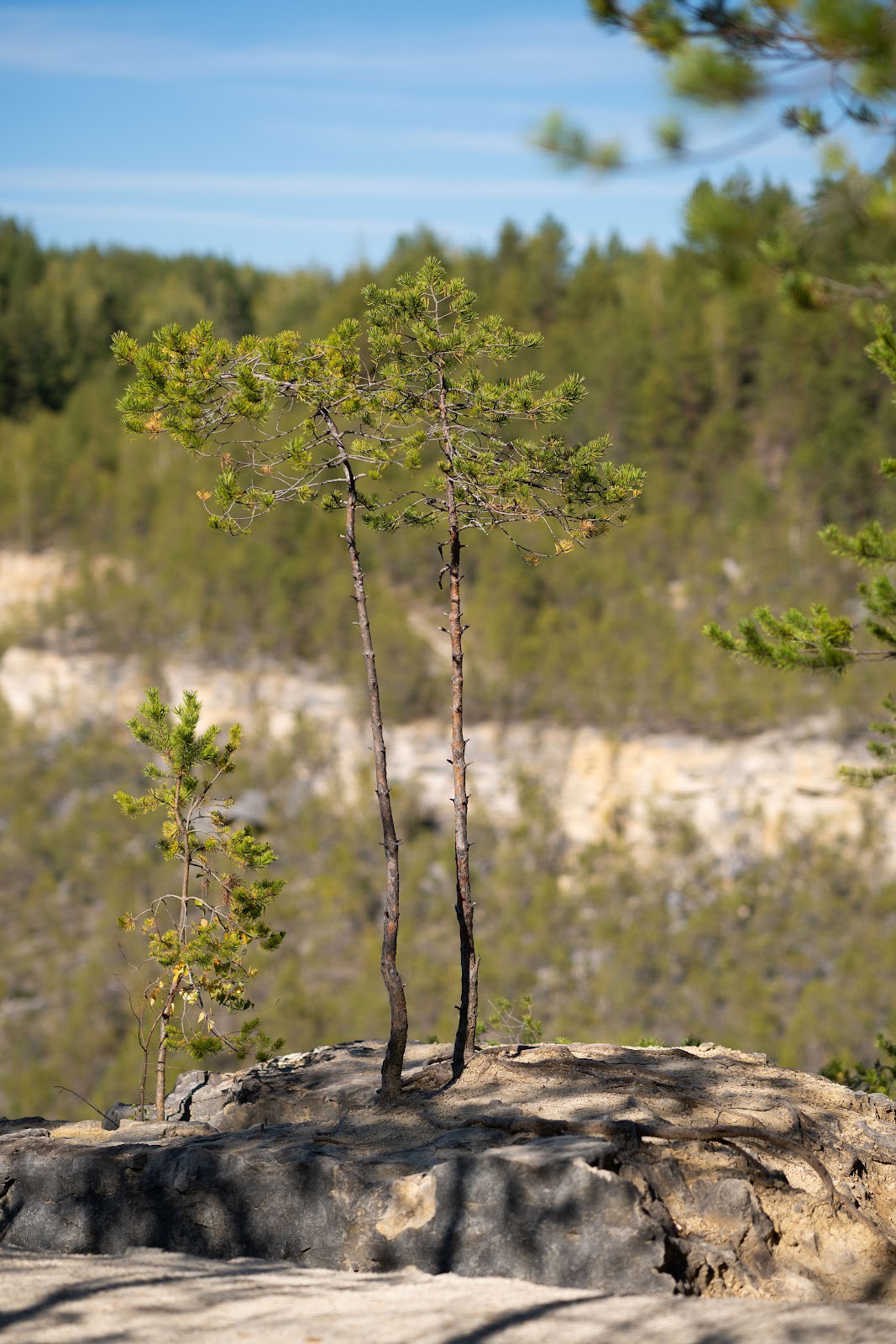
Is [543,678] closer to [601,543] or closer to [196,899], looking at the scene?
[601,543]

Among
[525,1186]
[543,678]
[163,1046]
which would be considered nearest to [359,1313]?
[525,1186]

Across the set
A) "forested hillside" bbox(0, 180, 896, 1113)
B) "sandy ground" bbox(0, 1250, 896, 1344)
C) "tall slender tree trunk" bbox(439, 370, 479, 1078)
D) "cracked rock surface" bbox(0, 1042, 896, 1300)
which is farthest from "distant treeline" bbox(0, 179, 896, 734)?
"sandy ground" bbox(0, 1250, 896, 1344)

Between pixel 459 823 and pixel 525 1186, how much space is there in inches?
116

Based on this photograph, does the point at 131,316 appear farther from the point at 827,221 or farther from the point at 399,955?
the point at 827,221

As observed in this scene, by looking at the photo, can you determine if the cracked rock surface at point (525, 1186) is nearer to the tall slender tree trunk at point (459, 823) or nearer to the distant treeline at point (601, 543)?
the tall slender tree trunk at point (459, 823)

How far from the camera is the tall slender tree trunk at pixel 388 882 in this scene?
26.8 feet

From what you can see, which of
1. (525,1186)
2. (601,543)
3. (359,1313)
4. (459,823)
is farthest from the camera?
(601,543)

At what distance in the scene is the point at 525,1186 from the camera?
248 inches

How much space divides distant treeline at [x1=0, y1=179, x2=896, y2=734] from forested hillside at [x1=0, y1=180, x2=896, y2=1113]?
0.37ft

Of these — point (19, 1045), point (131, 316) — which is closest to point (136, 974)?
point (19, 1045)

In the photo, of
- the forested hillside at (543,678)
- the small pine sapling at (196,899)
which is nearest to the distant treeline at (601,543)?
the forested hillside at (543,678)

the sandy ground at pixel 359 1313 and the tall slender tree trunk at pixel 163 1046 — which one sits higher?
the sandy ground at pixel 359 1313

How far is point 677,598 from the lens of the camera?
40.7 meters

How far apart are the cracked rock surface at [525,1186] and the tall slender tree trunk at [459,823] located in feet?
0.99
